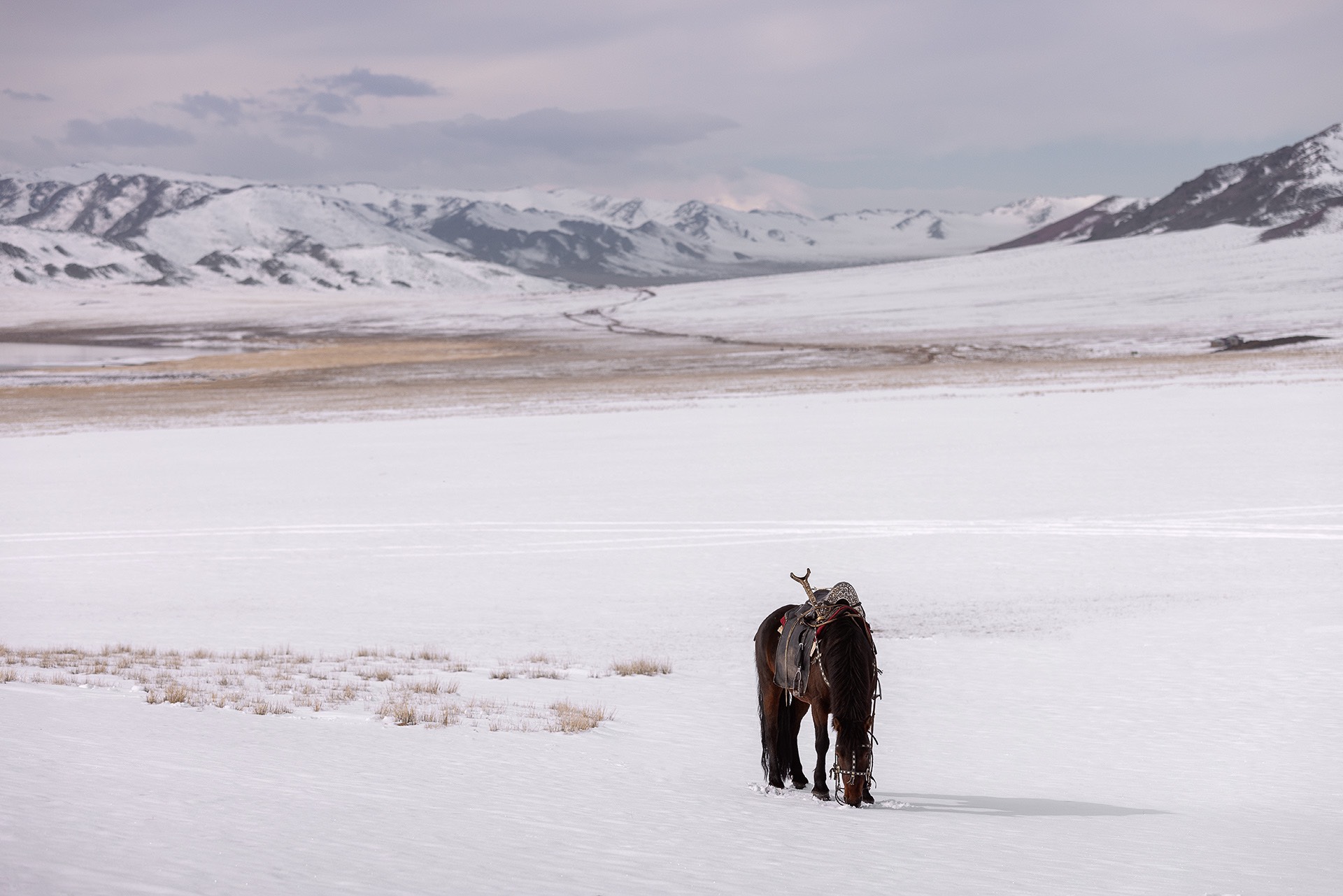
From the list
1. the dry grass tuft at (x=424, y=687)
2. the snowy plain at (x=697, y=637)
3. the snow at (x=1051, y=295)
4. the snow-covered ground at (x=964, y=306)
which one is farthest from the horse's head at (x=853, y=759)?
the snow at (x=1051, y=295)

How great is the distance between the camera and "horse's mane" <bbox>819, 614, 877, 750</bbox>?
700 cm

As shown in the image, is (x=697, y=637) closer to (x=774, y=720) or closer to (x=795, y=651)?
(x=774, y=720)

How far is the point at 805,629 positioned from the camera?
7.31 m

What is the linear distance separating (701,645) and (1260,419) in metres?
26.3

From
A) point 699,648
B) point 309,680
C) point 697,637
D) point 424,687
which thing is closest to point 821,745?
point 424,687

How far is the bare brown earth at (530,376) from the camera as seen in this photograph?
49250 mm

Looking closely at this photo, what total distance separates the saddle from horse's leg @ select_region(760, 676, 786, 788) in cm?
22

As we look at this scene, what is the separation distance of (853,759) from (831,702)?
0.41m

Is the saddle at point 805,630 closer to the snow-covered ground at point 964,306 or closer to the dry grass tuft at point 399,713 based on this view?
the dry grass tuft at point 399,713

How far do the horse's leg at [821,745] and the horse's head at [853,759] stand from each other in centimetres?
8

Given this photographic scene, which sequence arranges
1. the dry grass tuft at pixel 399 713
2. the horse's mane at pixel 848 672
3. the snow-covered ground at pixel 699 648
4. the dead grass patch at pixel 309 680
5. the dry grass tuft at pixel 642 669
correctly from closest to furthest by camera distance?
the snow-covered ground at pixel 699 648 → the horse's mane at pixel 848 672 → the dry grass tuft at pixel 399 713 → the dead grass patch at pixel 309 680 → the dry grass tuft at pixel 642 669

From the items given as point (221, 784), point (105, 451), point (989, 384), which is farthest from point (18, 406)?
point (221, 784)

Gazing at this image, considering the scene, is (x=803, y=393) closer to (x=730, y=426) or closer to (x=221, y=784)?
(x=730, y=426)

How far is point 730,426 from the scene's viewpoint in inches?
1529
